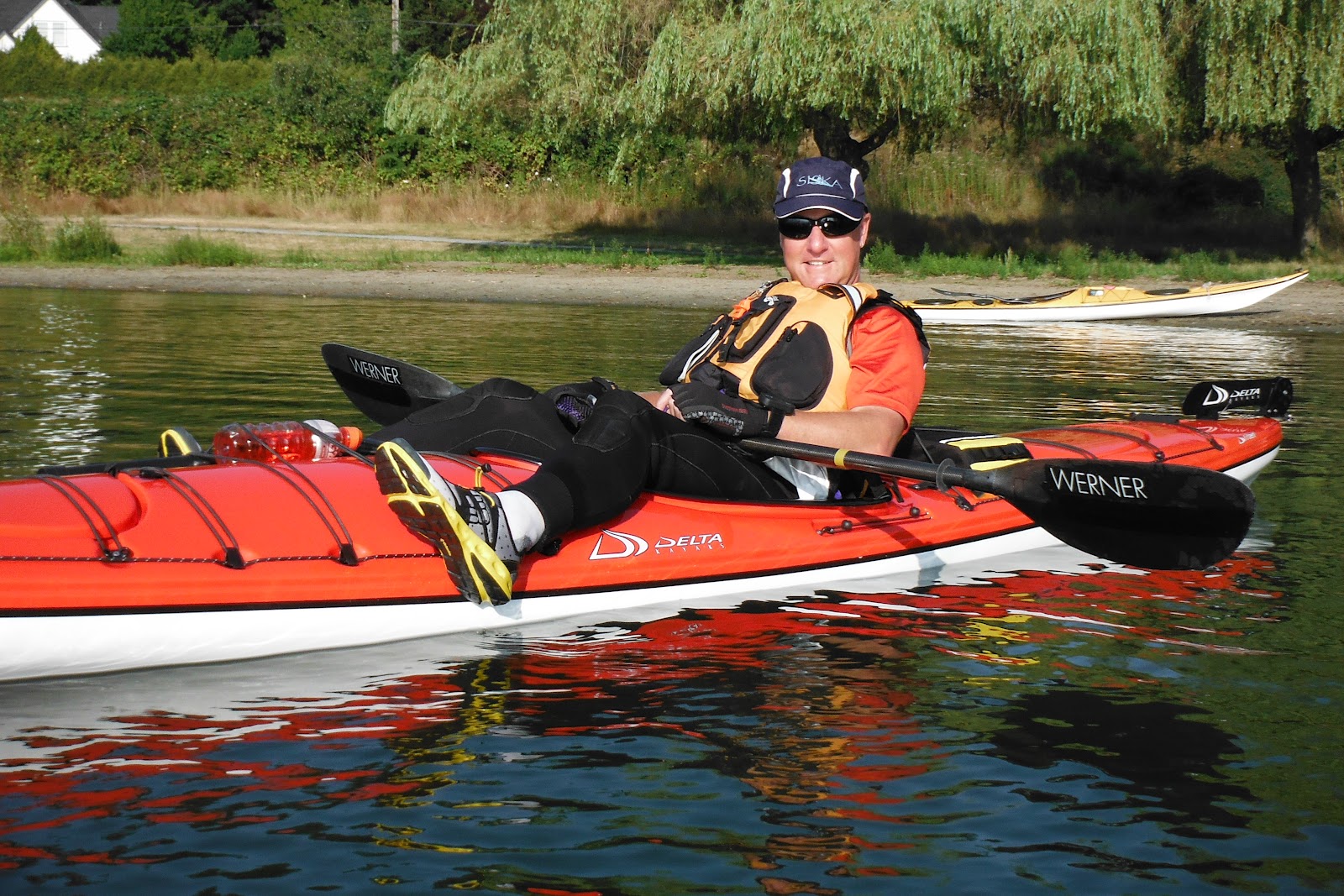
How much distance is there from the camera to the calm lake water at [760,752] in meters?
3.01

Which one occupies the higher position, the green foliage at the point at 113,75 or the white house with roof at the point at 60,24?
the white house with roof at the point at 60,24

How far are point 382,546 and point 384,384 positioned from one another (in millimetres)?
1924

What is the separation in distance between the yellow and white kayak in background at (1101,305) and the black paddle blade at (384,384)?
993 cm

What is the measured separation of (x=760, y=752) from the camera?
11.9 feet

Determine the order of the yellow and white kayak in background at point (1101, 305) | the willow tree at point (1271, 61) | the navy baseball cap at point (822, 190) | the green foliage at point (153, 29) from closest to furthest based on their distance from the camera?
the navy baseball cap at point (822, 190) < the yellow and white kayak in background at point (1101, 305) < the willow tree at point (1271, 61) < the green foliage at point (153, 29)

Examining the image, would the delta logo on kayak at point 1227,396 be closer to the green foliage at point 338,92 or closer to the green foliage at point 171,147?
the green foliage at point 171,147

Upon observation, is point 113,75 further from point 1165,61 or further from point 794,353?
point 794,353

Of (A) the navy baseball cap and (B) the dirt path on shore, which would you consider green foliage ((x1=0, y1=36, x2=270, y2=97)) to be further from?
(A) the navy baseball cap

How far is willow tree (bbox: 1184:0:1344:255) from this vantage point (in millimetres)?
18125

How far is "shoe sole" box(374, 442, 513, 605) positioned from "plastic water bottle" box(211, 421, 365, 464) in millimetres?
588

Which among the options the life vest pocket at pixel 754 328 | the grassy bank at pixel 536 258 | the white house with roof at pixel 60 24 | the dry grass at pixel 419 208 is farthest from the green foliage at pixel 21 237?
the white house with roof at pixel 60 24

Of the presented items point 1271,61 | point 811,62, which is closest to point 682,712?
point 811,62

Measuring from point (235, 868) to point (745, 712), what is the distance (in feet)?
4.80

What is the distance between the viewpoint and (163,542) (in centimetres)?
394
